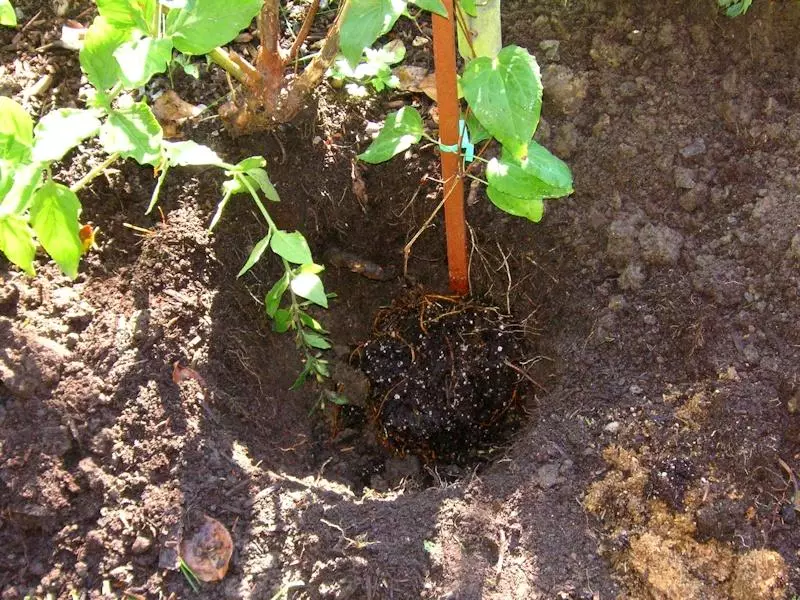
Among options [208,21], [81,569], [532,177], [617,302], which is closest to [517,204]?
[532,177]

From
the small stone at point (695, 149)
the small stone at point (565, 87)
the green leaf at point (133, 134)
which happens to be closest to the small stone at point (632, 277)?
the small stone at point (695, 149)

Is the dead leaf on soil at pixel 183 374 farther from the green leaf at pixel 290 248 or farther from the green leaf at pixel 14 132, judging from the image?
the green leaf at pixel 14 132

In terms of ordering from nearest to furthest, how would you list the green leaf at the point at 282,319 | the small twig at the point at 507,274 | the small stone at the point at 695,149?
the green leaf at the point at 282,319, the small stone at the point at 695,149, the small twig at the point at 507,274

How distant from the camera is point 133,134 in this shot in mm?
1172

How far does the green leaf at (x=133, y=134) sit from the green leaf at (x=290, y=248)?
0.93 ft

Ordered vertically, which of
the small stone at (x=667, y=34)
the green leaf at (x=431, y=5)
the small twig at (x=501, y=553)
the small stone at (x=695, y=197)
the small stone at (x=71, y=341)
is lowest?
the small twig at (x=501, y=553)

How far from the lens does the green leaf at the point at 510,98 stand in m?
1.09

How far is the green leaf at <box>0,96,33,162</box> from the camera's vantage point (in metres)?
1.14

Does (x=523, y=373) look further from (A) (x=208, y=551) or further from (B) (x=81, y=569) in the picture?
(B) (x=81, y=569)

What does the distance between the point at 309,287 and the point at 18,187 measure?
0.53 meters

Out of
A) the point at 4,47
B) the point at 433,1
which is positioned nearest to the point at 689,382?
the point at 433,1

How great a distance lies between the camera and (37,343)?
1.49 metres

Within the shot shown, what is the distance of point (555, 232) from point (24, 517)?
1348 millimetres

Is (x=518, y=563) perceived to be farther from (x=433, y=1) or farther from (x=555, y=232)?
(x=433, y=1)
